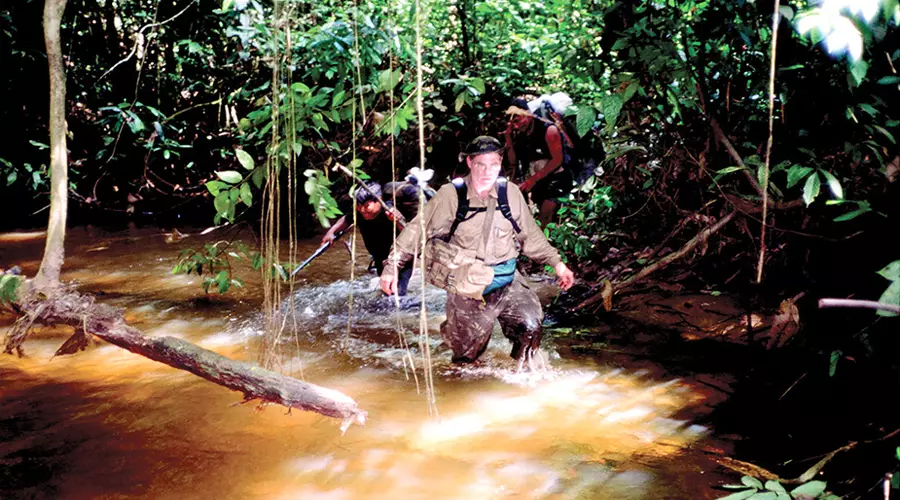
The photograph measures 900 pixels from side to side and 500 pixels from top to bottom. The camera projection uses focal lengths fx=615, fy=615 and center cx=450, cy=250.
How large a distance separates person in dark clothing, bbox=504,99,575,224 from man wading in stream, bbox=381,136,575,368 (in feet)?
10.4

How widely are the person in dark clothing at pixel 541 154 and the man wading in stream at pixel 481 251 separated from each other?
3.17 m

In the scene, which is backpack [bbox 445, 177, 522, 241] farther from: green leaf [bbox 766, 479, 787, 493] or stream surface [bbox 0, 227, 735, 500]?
green leaf [bbox 766, 479, 787, 493]

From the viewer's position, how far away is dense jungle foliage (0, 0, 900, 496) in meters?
3.28

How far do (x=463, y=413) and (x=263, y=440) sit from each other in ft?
4.32

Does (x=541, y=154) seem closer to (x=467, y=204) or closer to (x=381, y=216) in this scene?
(x=381, y=216)

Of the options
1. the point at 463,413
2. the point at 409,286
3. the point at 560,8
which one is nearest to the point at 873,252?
the point at 463,413

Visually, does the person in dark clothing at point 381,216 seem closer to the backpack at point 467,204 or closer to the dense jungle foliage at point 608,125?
the dense jungle foliage at point 608,125

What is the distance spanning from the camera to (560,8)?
8250mm

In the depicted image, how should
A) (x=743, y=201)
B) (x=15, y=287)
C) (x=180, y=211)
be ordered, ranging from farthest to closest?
(x=180, y=211), (x=743, y=201), (x=15, y=287)

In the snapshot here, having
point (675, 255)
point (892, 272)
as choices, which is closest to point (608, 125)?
point (675, 255)

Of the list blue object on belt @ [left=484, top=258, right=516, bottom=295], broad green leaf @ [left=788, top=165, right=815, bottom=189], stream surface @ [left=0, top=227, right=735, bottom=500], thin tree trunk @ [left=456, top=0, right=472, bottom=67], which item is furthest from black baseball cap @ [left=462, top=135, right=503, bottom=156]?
thin tree trunk @ [left=456, top=0, right=472, bottom=67]

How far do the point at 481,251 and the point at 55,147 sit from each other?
9.91ft

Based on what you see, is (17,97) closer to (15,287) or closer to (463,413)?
(15,287)

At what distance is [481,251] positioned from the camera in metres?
4.72
